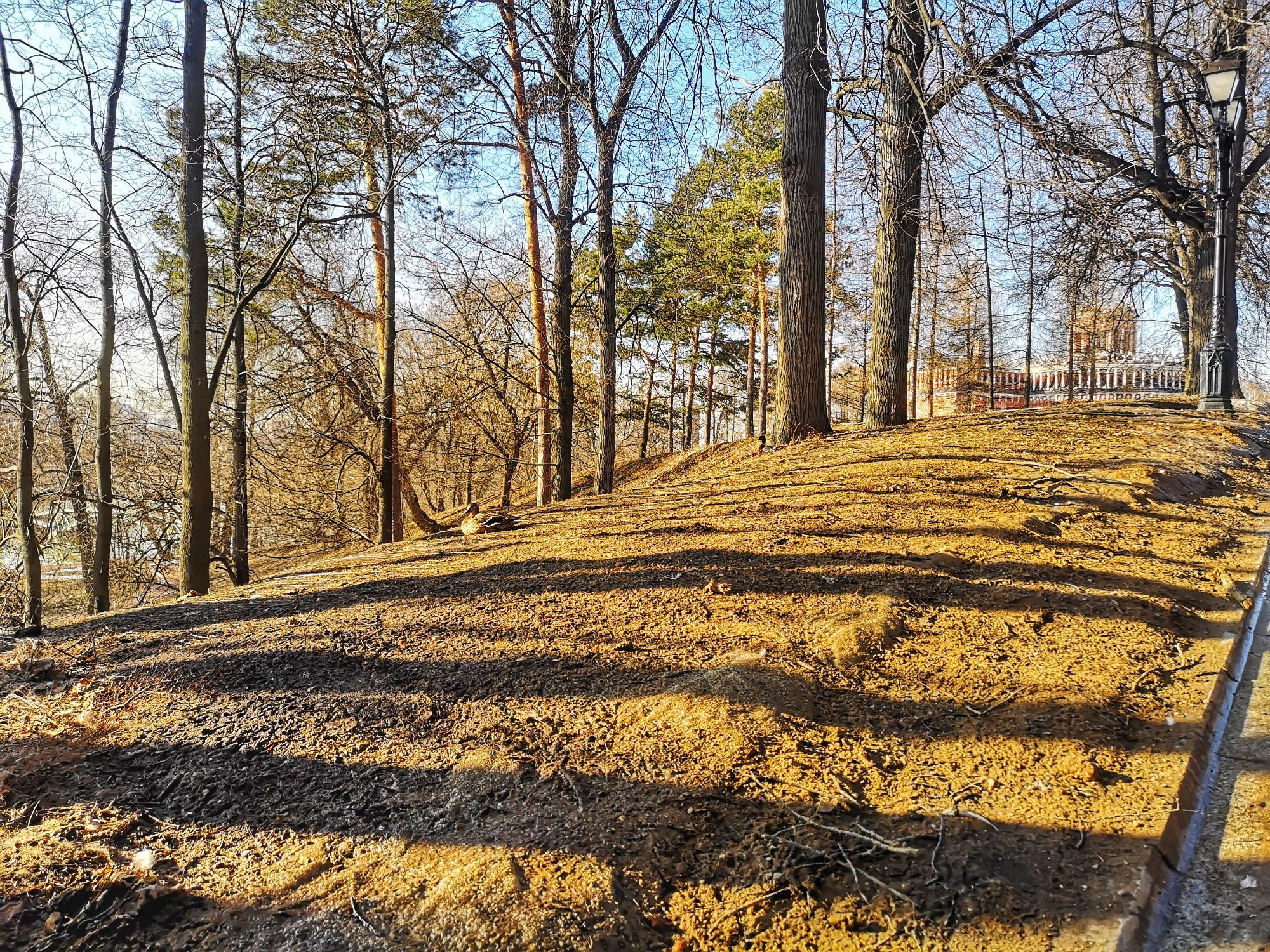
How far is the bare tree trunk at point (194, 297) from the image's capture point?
608cm

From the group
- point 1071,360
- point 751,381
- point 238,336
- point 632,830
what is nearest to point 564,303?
point 238,336

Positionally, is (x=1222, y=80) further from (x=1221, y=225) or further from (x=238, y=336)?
(x=238, y=336)

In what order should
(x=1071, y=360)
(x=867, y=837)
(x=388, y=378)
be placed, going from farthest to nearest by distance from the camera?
(x=1071, y=360)
(x=388, y=378)
(x=867, y=837)

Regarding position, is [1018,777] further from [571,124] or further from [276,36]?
[276,36]

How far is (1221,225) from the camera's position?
8656 mm

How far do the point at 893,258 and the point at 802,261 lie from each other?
1413 mm

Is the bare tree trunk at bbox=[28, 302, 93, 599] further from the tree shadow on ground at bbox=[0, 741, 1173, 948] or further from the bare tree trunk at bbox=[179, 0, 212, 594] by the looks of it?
the tree shadow on ground at bbox=[0, 741, 1173, 948]

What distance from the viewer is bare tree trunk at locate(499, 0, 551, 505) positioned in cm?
692

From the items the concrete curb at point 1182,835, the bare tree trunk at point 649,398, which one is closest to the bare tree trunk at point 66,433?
the concrete curb at point 1182,835

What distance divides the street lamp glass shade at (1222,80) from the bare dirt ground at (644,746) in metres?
6.84

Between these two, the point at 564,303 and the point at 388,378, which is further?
the point at 388,378

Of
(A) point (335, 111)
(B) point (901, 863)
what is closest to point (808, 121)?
(A) point (335, 111)

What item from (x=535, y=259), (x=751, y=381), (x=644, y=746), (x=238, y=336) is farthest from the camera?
(x=751, y=381)

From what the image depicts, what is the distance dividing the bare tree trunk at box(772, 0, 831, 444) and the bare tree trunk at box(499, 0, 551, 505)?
2592mm
